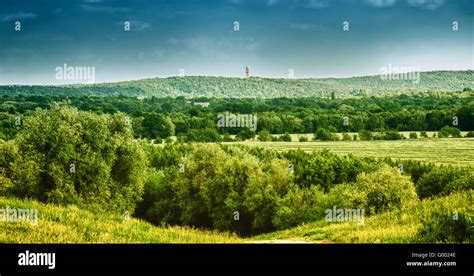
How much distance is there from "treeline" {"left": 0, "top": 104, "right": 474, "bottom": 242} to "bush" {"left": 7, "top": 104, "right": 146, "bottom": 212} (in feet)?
0.29

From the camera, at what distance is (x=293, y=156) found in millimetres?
84375

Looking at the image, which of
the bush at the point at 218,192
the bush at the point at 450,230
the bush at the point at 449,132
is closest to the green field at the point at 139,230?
the bush at the point at 450,230

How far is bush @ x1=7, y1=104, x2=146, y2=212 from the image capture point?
1734 inches

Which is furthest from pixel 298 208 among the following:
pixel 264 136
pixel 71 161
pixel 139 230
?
pixel 264 136

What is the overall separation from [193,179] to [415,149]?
41501 millimetres

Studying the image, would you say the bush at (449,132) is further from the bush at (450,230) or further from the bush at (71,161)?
the bush at (450,230)

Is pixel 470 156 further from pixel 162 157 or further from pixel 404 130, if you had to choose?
pixel 162 157

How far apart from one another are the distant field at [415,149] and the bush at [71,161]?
45.6 metres

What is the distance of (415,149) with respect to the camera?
87.1 metres

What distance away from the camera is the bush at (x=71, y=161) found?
44.0 m

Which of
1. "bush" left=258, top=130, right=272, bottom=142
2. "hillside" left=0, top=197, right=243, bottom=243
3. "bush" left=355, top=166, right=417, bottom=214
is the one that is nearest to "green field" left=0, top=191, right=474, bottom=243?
"hillside" left=0, top=197, right=243, bottom=243

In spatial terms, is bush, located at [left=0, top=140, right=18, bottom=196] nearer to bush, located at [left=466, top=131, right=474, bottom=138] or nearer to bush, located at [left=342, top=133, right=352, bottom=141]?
bush, located at [left=342, top=133, right=352, bottom=141]

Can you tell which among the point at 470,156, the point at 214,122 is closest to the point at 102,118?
the point at 470,156

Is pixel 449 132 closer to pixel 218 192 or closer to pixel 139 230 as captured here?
pixel 218 192
